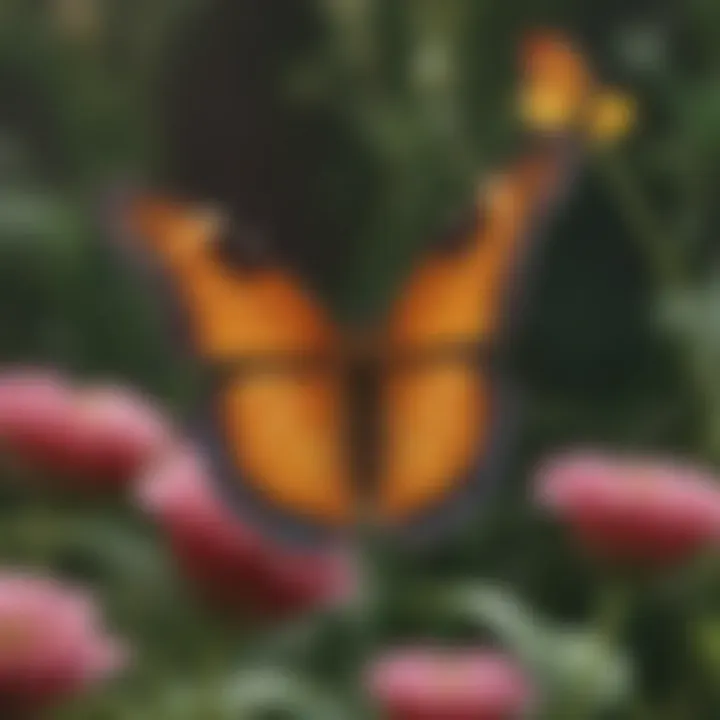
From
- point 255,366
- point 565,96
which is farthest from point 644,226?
point 255,366

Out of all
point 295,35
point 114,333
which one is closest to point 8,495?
point 114,333

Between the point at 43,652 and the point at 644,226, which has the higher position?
the point at 644,226

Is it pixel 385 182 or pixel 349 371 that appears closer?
pixel 349 371

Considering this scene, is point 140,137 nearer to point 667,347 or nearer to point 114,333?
point 114,333

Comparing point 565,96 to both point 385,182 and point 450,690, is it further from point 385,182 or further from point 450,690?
point 450,690

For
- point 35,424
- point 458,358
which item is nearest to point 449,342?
point 458,358
